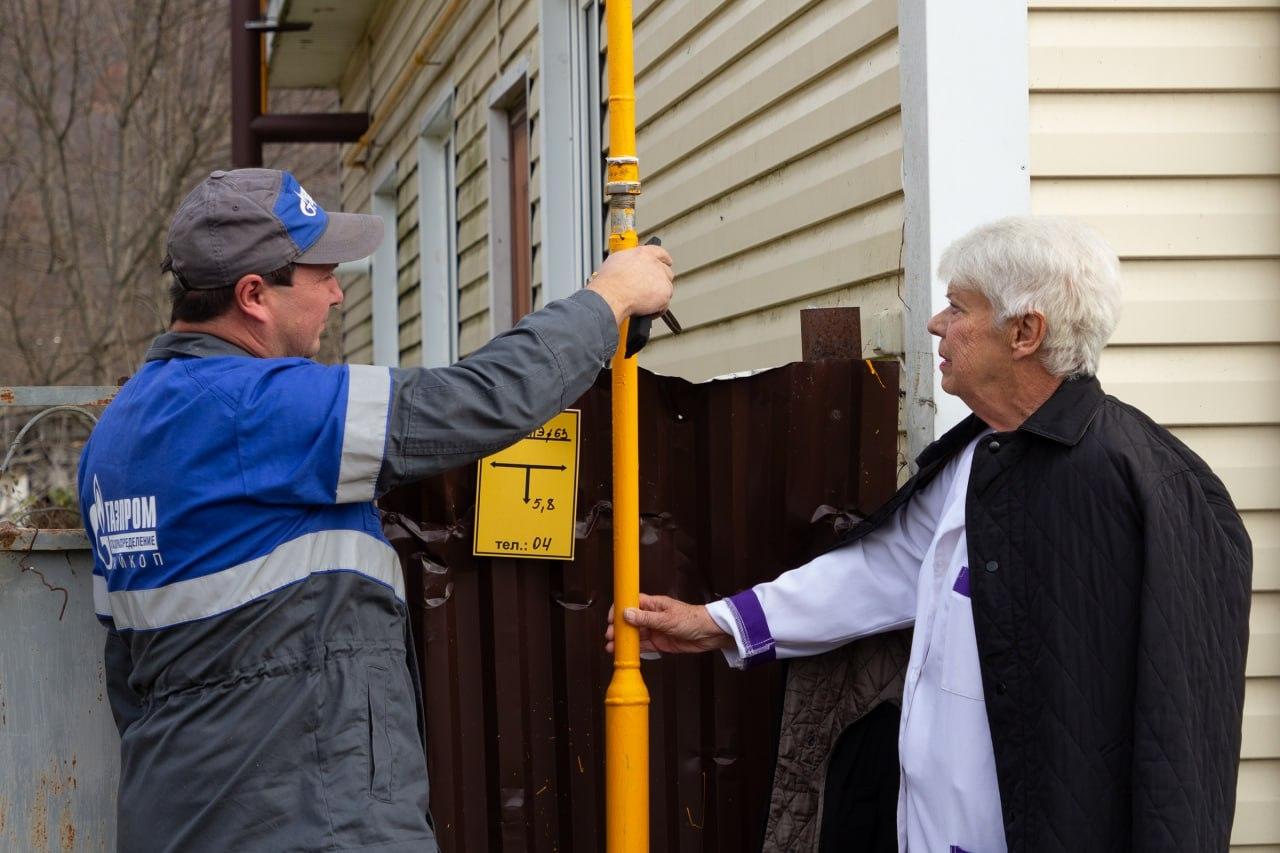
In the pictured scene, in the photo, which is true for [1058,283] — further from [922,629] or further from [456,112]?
[456,112]

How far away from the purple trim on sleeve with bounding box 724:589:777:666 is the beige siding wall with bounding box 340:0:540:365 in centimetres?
382

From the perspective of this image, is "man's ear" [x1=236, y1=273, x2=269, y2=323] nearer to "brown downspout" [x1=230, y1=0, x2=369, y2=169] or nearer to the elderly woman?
the elderly woman

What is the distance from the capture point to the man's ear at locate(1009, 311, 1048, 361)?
8.48 feet

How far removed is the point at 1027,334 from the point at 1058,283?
104mm

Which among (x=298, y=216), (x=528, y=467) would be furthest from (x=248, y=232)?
(x=528, y=467)

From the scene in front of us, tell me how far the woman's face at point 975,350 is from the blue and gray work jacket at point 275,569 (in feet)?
2.43

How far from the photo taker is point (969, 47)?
10.6 ft

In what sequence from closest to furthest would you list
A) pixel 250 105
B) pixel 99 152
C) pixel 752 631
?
pixel 752 631 → pixel 250 105 → pixel 99 152

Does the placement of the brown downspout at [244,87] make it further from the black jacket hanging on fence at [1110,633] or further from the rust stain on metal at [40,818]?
the black jacket hanging on fence at [1110,633]

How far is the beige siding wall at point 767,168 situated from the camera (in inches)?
137

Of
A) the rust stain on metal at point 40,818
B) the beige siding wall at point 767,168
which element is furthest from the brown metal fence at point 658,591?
the rust stain on metal at point 40,818

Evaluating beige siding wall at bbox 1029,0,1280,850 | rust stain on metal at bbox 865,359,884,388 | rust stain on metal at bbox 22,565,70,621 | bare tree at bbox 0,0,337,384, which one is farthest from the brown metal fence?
bare tree at bbox 0,0,337,384

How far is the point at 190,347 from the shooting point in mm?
2479

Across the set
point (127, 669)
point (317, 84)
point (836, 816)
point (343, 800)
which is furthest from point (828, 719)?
point (317, 84)
